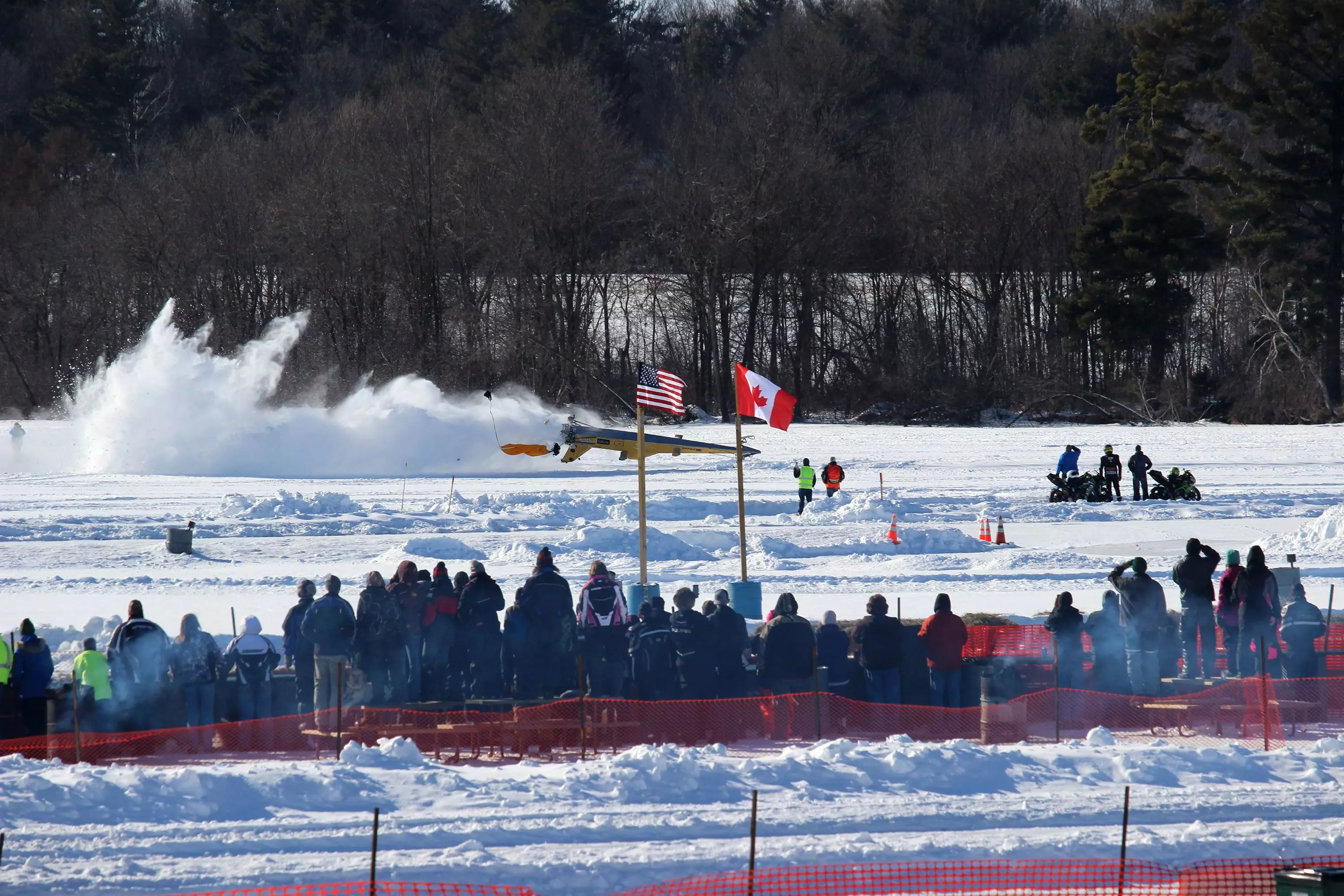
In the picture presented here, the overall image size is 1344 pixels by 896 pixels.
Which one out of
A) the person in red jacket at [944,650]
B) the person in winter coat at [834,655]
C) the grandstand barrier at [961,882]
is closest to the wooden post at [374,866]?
the grandstand barrier at [961,882]

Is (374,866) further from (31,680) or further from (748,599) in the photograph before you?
(748,599)

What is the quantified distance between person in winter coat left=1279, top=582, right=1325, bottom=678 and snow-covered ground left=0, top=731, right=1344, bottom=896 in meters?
1.89

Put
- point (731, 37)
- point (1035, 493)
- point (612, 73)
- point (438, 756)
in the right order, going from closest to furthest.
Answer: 1. point (438, 756)
2. point (1035, 493)
3. point (612, 73)
4. point (731, 37)

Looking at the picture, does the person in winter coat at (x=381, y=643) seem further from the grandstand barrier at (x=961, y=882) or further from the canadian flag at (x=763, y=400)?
the canadian flag at (x=763, y=400)

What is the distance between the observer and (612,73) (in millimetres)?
68062

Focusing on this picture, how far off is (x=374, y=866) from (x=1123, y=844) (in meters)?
3.98

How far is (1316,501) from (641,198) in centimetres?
3463

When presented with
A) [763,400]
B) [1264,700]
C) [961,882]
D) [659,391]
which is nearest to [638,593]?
[659,391]

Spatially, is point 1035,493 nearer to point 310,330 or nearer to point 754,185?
point 754,185

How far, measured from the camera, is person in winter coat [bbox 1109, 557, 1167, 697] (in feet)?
38.4

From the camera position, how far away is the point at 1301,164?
146ft

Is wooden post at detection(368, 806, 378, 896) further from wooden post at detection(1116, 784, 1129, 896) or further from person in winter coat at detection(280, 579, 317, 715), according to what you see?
wooden post at detection(1116, 784, 1129, 896)

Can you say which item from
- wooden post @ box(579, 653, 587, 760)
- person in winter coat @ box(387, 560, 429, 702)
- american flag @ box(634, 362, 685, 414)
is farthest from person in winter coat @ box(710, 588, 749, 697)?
american flag @ box(634, 362, 685, 414)

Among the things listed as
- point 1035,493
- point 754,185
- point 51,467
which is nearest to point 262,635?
point 1035,493
